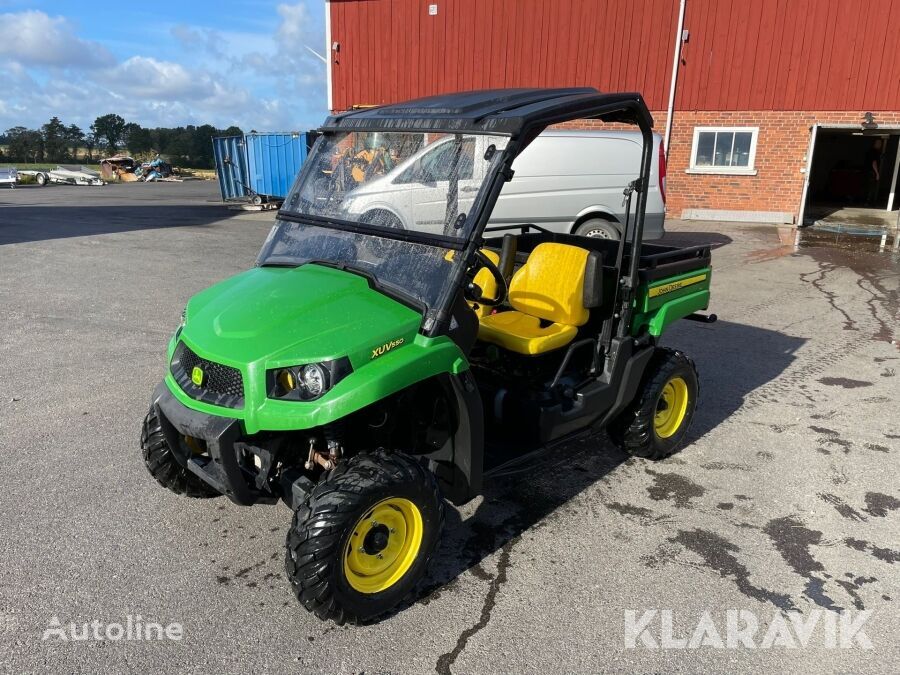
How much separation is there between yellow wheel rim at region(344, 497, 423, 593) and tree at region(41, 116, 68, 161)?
5359 centimetres

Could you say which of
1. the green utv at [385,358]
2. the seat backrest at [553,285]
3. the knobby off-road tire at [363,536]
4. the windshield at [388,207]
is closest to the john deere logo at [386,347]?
the green utv at [385,358]

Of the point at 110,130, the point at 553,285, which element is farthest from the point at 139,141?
the point at 553,285

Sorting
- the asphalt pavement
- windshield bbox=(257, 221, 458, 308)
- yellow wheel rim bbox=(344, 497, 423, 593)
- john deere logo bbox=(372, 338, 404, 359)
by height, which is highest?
windshield bbox=(257, 221, 458, 308)

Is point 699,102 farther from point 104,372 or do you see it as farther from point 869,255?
point 104,372

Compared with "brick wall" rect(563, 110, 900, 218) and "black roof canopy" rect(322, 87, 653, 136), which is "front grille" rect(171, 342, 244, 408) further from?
"brick wall" rect(563, 110, 900, 218)

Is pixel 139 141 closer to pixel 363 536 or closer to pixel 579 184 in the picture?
pixel 579 184

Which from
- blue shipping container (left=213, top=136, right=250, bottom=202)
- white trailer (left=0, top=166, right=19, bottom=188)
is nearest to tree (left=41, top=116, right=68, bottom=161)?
white trailer (left=0, top=166, right=19, bottom=188)

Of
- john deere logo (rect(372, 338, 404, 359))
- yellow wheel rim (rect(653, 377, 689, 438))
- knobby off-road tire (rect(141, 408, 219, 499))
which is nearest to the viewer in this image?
john deere logo (rect(372, 338, 404, 359))

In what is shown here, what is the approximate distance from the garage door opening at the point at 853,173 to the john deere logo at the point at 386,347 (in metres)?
19.5

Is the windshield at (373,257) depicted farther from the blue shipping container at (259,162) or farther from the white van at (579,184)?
the blue shipping container at (259,162)

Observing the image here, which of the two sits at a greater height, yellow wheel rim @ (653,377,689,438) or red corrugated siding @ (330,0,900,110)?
red corrugated siding @ (330,0,900,110)

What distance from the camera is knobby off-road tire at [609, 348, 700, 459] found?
12.9 feet

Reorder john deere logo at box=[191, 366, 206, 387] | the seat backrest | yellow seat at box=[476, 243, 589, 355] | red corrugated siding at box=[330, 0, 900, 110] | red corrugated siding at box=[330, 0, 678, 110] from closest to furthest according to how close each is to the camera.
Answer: john deere logo at box=[191, 366, 206, 387], yellow seat at box=[476, 243, 589, 355], the seat backrest, red corrugated siding at box=[330, 0, 900, 110], red corrugated siding at box=[330, 0, 678, 110]

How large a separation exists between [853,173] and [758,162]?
812 cm
